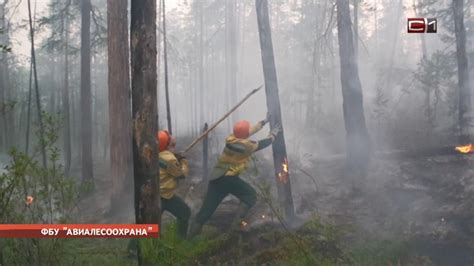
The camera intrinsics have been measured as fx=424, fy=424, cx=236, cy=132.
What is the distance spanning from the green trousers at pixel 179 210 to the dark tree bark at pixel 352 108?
5116mm

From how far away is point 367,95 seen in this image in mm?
30266

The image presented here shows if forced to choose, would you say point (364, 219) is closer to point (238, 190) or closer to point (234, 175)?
point (238, 190)

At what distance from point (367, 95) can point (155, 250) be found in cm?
2802

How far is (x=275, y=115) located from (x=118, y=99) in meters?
4.41

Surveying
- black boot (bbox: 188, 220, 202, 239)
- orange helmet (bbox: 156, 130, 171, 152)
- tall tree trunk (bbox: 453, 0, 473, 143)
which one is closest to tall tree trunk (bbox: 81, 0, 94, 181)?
black boot (bbox: 188, 220, 202, 239)

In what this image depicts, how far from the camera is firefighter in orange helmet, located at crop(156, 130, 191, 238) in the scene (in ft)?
22.3

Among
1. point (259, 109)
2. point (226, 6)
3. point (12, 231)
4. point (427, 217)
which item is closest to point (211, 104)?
point (259, 109)

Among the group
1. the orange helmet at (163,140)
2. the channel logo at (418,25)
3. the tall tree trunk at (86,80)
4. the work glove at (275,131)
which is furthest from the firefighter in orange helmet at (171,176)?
the tall tree trunk at (86,80)

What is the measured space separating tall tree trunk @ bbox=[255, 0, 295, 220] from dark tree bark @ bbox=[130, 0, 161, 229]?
396 cm

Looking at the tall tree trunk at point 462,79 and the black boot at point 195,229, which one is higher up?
the tall tree trunk at point 462,79

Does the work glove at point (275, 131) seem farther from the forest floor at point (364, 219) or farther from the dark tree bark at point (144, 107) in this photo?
the dark tree bark at point (144, 107)

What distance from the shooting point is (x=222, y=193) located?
7.68m

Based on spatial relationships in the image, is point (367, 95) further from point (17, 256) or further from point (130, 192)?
point (17, 256)

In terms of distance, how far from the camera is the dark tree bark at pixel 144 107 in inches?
179
